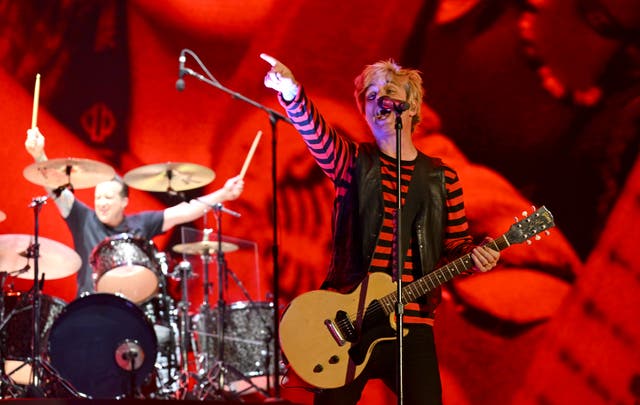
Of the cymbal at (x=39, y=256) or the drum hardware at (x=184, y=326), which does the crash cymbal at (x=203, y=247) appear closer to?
the drum hardware at (x=184, y=326)

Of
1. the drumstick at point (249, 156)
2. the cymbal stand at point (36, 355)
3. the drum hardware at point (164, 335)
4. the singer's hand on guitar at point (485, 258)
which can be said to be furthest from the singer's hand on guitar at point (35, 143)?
the singer's hand on guitar at point (485, 258)

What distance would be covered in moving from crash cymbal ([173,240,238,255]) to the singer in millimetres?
2991

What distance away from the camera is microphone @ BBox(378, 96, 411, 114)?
3.29m

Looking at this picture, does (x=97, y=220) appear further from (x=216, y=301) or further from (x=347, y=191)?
(x=347, y=191)

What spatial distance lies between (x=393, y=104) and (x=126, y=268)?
131 inches

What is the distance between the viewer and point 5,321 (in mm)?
5602

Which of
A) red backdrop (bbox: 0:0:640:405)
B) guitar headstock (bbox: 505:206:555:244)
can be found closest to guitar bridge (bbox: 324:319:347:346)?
guitar headstock (bbox: 505:206:555:244)

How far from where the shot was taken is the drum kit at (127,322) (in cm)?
549

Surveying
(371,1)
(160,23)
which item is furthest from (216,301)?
(371,1)

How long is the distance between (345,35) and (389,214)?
11.6 feet

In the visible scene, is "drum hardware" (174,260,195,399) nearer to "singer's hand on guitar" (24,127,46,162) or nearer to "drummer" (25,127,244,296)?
"drummer" (25,127,244,296)

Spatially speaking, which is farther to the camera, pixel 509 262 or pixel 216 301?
pixel 216 301

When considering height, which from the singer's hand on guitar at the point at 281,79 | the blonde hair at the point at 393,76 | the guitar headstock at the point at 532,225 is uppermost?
the blonde hair at the point at 393,76

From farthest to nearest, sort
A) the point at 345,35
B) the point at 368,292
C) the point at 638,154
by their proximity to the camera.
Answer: the point at 345,35, the point at 638,154, the point at 368,292
